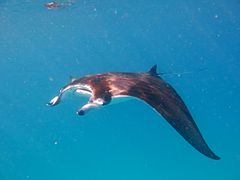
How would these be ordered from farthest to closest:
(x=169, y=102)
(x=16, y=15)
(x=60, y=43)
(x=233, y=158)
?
(x=60, y=43), (x=233, y=158), (x=16, y=15), (x=169, y=102)

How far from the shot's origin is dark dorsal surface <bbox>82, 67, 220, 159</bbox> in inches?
181

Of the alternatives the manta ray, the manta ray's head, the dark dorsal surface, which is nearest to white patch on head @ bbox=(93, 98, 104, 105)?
the manta ray

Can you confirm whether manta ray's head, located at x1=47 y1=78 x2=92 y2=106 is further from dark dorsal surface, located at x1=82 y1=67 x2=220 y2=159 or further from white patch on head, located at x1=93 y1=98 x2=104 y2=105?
white patch on head, located at x1=93 y1=98 x2=104 y2=105

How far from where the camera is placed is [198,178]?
25875 mm

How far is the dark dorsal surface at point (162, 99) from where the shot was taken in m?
4.60

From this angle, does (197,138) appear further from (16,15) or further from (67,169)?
(67,169)

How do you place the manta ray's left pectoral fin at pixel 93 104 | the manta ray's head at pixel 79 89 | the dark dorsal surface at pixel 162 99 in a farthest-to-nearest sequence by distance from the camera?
the manta ray's head at pixel 79 89
the manta ray's left pectoral fin at pixel 93 104
the dark dorsal surface at pixel 162 99

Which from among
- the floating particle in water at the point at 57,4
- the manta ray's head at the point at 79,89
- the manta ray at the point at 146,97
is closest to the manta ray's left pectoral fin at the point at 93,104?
the manta ray at the point at 146,97

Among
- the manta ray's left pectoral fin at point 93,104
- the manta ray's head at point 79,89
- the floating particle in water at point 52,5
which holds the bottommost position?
the manta ray's left pectoral fin at point 93,104

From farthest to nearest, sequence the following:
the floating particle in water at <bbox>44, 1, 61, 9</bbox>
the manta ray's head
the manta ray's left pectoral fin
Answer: the floating particle in water at <bbox>44, 1, 61, 9</bbox> < the manta ray's head < the manta ray's left pectoral fin

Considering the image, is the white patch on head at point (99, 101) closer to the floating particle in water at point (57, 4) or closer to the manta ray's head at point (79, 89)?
the manta ray's head at point (79, 89)

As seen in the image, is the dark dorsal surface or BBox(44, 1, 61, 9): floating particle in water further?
BBox(44, 1, 61, 9): floating particle in water

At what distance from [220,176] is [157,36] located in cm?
3668

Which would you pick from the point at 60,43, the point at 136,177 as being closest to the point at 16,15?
the point at 136,177
